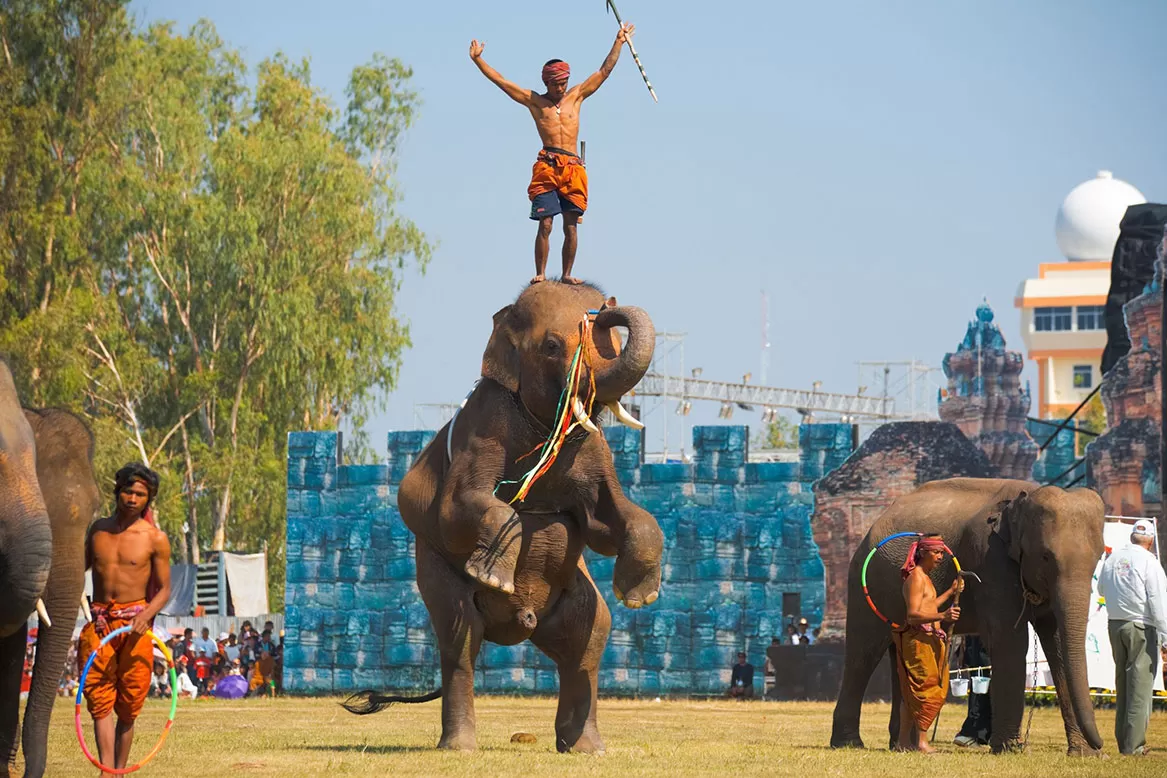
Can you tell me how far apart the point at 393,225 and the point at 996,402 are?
22254 mm

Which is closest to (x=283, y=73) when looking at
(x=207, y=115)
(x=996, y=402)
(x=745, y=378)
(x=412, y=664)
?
(x=207, y=115)

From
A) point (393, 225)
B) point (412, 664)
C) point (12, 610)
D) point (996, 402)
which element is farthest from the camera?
point (393, 225)

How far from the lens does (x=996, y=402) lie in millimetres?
29422

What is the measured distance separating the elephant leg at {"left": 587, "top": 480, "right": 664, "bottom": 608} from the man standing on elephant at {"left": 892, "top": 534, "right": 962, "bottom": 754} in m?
2.16

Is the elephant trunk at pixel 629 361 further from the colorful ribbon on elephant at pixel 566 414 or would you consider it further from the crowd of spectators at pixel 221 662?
the crowd of spectators at pixel 221 662

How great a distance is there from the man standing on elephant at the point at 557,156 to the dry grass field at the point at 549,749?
11.8 feet

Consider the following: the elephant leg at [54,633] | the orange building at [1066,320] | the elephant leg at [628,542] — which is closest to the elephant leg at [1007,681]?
the elephant leg at [628,542]

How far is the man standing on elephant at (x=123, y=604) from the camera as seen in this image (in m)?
10.6

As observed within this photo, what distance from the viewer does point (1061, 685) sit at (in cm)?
1449

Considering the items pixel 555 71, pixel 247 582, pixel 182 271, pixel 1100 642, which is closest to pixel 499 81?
pixel 555 71

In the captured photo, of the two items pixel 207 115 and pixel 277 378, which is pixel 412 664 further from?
pixel 207 115

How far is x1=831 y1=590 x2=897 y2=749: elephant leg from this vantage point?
1540cm

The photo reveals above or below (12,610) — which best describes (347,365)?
above

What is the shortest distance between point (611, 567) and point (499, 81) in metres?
18.0
